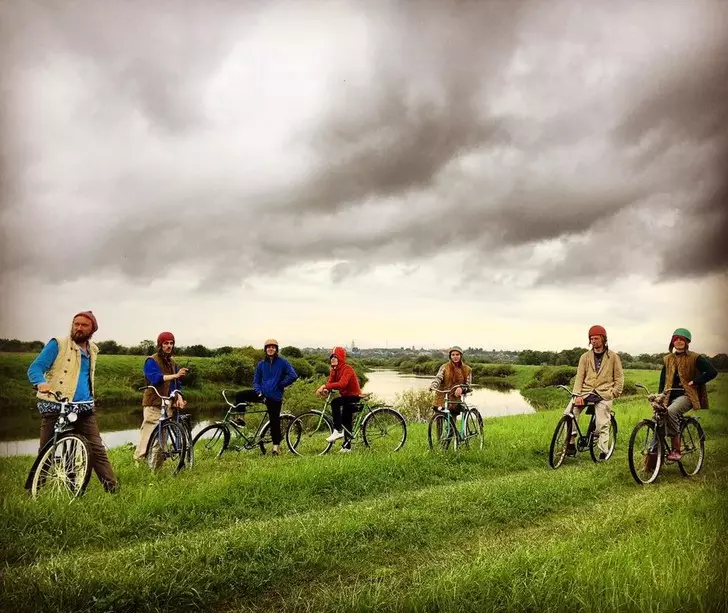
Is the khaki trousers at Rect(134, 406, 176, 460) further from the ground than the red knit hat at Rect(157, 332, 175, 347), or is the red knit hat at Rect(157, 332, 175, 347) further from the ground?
the red knit hat at Rect(157, 332, 175, 347)

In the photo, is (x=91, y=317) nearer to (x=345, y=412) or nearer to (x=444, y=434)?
(x=345, y=412)

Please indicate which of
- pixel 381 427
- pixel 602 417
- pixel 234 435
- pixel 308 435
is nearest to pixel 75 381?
pixel 234 435

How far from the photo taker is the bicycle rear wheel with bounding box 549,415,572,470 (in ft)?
27.2

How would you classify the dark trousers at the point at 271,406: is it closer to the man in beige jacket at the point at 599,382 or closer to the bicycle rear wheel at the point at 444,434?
the bicycle rear wheel at the point at 444,434

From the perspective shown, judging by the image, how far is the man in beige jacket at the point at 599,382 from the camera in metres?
8.42

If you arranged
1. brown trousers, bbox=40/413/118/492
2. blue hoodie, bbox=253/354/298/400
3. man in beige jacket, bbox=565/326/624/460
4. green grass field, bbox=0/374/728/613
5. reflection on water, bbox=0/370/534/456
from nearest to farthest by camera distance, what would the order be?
1. green grass field, bbox=0/374/728/613
2. brown trousers, bbox=40/413/118/492
3. man in beige jacket, bbox=565/326/624/460
4. blue hoodie, bbox=253/354/298/400
5. reflection on water, bbox=0/370/534/456

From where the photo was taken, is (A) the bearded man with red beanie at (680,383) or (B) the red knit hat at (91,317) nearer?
(B) the red knit hat at (91,317)

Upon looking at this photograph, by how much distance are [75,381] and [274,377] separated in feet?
11.7

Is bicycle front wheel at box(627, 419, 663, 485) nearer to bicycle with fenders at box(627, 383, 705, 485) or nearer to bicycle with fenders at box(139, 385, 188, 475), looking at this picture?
bicycle with fenders at box(627, 383, 705, 485)

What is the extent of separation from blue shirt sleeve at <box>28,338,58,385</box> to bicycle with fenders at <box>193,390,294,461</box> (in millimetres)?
3592

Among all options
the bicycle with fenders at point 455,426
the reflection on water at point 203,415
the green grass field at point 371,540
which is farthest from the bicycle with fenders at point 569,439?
the reflection on water at point 203,415

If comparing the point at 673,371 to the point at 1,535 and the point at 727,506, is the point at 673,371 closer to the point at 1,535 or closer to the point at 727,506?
the point at 727,506

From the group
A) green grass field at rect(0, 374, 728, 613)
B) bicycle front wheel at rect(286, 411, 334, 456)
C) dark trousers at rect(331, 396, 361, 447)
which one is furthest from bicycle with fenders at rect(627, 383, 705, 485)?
bicycle front wheel at rect(286, 411, 334, 456)

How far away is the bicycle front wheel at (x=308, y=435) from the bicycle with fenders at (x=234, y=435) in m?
0.20
